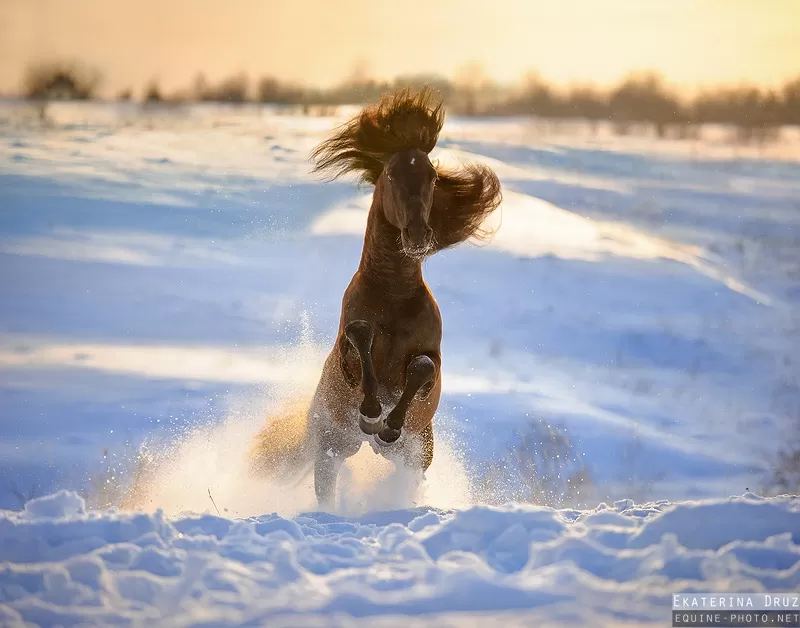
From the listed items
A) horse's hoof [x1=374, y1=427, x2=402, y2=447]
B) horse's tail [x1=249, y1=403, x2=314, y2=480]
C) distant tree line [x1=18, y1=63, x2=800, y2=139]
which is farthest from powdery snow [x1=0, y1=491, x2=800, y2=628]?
distant tree line [x1=18, y1=63, x2=800, y2=139]

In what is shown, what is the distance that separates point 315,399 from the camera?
4.79 metres

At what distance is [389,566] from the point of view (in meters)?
3.58

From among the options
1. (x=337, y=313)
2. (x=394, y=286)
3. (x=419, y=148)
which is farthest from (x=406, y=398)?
(x=337, y=313)

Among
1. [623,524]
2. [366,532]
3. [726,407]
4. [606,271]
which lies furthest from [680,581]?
[606,271]

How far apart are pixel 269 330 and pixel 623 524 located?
3.76 meters

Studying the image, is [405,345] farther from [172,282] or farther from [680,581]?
[172,282]

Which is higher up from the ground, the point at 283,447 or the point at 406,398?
the point at 406,398

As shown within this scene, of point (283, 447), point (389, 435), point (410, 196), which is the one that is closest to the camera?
point (410, 196)

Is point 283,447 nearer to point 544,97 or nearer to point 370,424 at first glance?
point 370,424

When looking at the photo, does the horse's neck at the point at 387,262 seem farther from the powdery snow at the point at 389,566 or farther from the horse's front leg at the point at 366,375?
the powdery snow at the point at 389,566

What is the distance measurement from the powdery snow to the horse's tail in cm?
104

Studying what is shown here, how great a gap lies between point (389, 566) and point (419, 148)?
1942 millimetres

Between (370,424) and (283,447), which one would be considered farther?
(283,447)

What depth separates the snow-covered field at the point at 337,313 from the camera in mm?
5652
